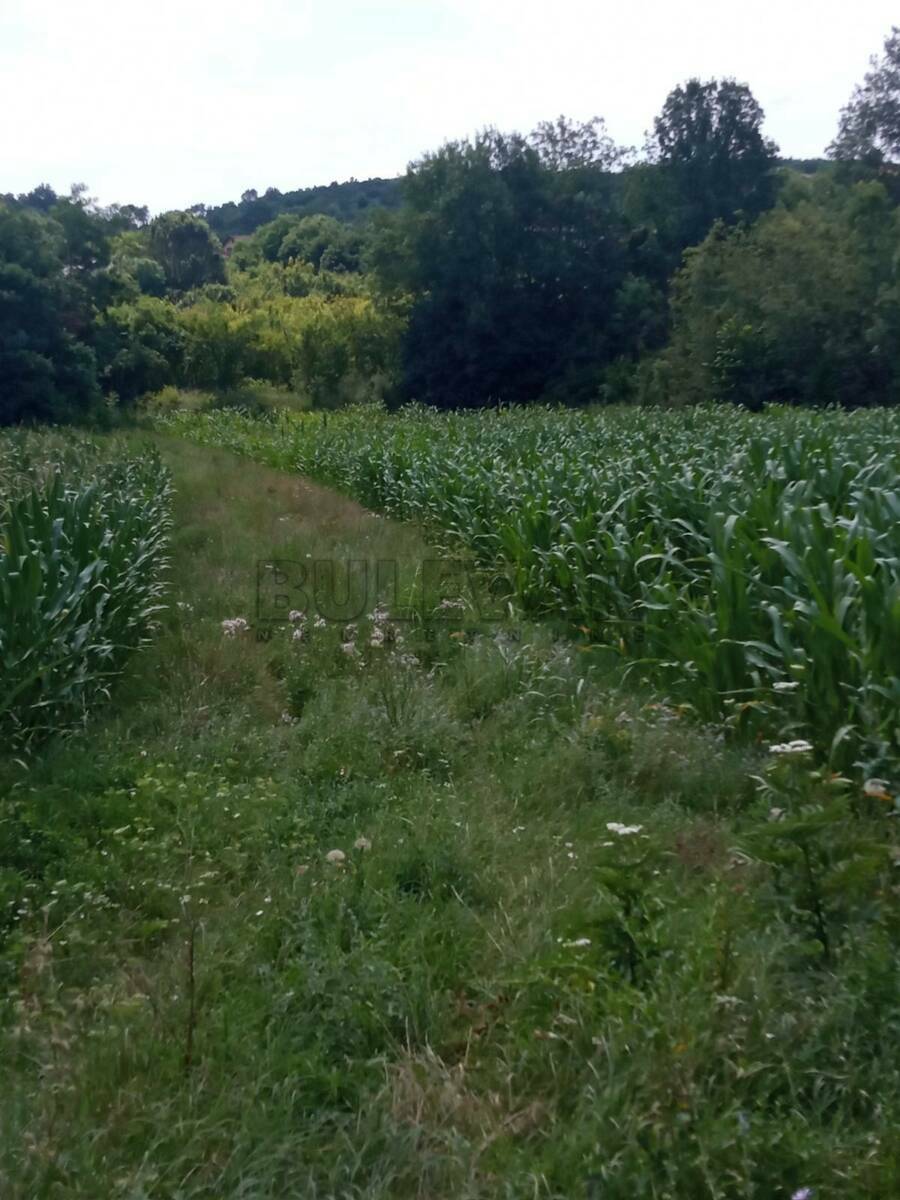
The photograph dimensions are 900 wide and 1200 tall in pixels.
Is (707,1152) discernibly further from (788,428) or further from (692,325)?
(692,325)

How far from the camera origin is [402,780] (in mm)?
4453

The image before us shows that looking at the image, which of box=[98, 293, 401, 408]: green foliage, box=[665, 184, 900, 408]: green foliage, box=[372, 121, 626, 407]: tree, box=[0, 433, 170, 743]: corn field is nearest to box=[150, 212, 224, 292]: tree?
box=[98, 293, 401, 408]: green foliage

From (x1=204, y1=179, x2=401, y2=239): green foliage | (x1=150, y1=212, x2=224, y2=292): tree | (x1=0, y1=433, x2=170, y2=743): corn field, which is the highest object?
(x1=204, y1=179, x2=401, y2=239): green foliage

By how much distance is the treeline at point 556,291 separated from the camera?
23.8 metres

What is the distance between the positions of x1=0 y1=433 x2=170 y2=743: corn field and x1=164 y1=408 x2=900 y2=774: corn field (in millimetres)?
2805

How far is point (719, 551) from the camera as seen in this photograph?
551cm

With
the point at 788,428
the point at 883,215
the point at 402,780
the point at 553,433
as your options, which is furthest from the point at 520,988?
the point at 883,215

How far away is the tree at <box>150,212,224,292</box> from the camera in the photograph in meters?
61.0

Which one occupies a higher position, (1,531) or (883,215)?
(883,215)

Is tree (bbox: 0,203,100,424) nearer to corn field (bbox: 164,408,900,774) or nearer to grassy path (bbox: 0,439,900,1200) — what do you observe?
corn field (bbox: 164,408,900,774)

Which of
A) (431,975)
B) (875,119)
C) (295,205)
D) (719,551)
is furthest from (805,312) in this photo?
(295,205)

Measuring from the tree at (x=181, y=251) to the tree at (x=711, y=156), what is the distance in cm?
3398

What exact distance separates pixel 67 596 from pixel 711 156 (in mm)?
34855

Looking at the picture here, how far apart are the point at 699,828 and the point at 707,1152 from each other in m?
1.70
